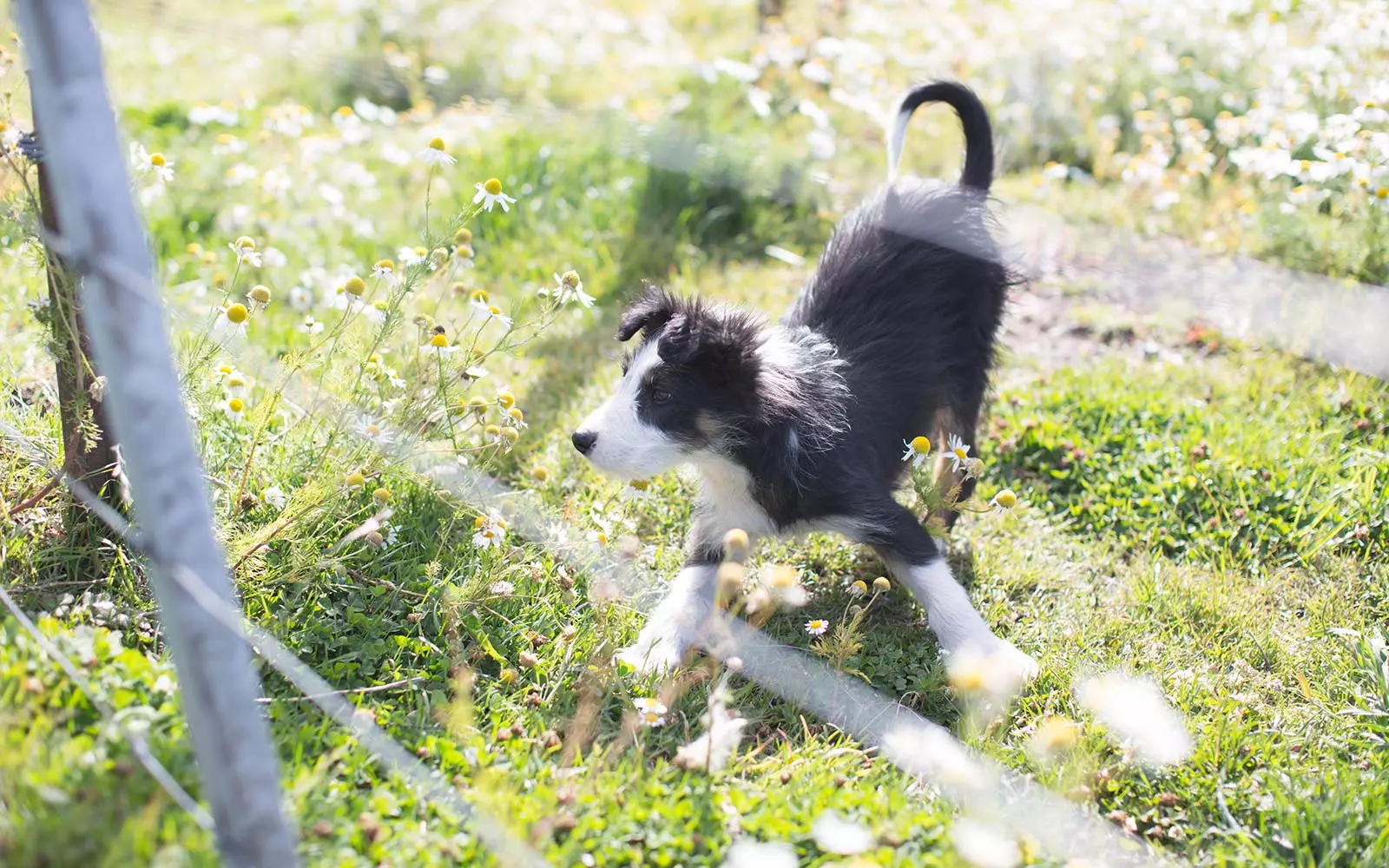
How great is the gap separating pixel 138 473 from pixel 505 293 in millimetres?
3108

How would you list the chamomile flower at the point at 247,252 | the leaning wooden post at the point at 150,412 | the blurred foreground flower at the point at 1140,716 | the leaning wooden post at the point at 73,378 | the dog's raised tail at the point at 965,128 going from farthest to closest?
the dog's raised tail at the point at 965,128 → the chamomile flower at the point at 247,252 → the blurred foreground flower at the point at 1140,716 → the leaning wooden post at the point at 73,378 → the leaning wooden post at the point at 150,412

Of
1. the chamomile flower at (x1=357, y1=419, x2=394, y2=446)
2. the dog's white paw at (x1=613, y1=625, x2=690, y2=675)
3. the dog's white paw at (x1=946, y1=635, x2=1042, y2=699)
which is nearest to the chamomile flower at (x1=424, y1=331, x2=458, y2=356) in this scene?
the chamomile flower at (x1=357, y1=419, x2=394, y2=446)

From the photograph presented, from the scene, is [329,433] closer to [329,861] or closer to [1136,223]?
[329,861]

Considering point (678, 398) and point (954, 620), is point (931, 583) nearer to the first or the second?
point (954, 620)

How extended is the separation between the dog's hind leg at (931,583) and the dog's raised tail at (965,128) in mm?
1207

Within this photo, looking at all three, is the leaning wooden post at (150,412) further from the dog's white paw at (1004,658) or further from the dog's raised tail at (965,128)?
the dog's raised tail at (965,128)

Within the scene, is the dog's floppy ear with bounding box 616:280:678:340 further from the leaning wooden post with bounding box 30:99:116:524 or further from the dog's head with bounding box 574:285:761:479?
the leaning wooden post with bounding box 30:99:116:524

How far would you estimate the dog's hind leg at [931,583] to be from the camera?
293 cm

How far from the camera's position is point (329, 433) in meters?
2.98

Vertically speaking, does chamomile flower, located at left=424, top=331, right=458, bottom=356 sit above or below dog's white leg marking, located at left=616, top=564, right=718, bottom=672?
above

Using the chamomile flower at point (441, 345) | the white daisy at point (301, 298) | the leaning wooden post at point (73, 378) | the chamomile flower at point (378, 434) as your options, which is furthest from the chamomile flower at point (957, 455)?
the white daisy at point (301, 298)

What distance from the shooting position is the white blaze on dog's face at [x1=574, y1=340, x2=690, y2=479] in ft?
9.04

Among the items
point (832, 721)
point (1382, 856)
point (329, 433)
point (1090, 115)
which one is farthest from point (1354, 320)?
point (329, 433)

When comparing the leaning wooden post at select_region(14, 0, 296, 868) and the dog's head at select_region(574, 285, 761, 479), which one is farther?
the dog's head at select_region(574, 285, 761, 479)
